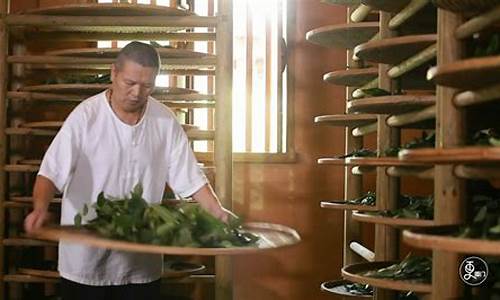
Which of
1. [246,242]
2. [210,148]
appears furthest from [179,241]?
[210,148]

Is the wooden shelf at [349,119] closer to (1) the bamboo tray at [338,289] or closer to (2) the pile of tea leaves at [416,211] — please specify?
(2) the pile of tea leaves at [416,211]

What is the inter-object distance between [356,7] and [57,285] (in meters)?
2.81

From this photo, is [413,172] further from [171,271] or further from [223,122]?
[171,271]

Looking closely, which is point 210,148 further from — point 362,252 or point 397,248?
point 397,248

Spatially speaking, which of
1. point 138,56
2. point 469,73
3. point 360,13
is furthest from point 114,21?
point 469,73

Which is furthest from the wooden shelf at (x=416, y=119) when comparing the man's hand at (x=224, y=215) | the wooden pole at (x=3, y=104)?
the wooden pole at (x=3, y=104)

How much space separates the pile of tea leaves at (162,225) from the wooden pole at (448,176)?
29.4 inches

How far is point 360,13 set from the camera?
4777mm

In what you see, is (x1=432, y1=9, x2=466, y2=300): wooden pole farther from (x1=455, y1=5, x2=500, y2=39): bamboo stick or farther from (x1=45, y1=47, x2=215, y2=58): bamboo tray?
(x1=45, y1=47, x2=215, y2=58): bamboo tray

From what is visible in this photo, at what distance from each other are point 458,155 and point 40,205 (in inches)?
74.8

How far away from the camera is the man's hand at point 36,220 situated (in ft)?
10.3

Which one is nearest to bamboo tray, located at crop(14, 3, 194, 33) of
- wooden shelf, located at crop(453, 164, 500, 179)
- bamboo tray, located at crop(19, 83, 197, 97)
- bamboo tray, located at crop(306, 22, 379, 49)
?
bamboo tray, located at crop(19, 83, 197, 97)

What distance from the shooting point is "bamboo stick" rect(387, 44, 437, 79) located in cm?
341

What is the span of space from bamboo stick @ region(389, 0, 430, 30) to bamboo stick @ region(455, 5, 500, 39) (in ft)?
1.48
